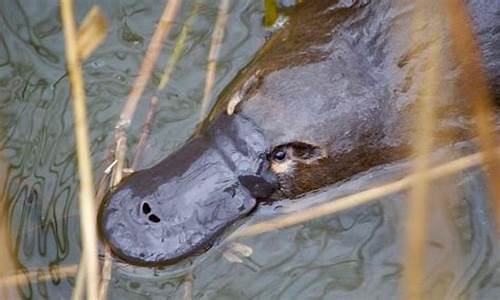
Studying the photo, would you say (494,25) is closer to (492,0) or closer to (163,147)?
(492,0)

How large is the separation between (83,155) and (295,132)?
513 millimetres

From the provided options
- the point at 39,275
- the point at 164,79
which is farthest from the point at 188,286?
the point at 164,79

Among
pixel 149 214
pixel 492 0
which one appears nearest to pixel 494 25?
pixel 492 0

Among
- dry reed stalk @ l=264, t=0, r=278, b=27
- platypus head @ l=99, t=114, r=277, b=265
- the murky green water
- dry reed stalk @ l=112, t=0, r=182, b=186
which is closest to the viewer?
platypus head @ l=99, t=114, r=277, b=265

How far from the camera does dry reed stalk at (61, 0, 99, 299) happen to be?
6.46ft

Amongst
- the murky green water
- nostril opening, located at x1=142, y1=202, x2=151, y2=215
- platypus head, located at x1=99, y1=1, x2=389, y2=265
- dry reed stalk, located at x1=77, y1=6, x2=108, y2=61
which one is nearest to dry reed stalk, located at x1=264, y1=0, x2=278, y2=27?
the murky green water

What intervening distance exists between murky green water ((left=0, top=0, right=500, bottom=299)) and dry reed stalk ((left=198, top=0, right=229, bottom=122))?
2cm

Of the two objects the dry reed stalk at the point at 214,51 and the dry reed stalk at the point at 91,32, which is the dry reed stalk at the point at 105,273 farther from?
the dry reed stalk at the point at 91,32

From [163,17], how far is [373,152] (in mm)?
719

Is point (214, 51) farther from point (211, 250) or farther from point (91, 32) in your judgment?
point (211, 250)

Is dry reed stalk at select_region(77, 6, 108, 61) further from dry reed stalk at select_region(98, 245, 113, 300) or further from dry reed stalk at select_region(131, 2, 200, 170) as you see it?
A: dry reed stalk at select_region(98, 245, 113, 300)

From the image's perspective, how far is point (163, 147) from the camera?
2219 millimetres

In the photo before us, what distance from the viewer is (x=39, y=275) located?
2.04m

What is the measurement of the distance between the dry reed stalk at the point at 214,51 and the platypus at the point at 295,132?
0.22 m
